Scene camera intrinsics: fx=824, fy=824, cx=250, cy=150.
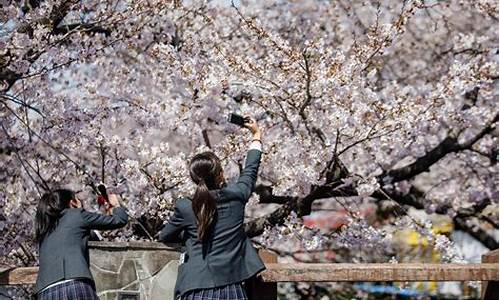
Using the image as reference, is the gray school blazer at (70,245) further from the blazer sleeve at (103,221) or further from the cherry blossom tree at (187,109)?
the cherry blossom tree at (187,109)

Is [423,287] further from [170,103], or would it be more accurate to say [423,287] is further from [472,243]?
[170,103]

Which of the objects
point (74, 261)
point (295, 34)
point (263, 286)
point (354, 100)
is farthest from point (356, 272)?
point (295, 34)

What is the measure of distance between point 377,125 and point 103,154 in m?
2.14

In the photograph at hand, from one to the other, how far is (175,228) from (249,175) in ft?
1.57

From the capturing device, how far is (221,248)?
4191mm

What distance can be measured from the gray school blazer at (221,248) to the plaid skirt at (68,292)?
557 mm

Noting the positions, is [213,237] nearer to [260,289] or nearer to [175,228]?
[175,228]

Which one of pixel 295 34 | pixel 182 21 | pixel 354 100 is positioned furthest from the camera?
pixel 295 34

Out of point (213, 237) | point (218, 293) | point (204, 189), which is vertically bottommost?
point (218, 293)

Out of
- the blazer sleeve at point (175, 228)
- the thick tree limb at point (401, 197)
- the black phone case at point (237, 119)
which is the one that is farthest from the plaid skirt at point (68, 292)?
the thick tree limb at point (401, 197)

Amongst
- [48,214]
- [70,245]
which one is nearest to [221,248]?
[70,245]

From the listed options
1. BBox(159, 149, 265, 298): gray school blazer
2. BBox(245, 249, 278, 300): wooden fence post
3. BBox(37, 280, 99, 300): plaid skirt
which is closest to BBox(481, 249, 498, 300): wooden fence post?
BBox(245, 249, 278, 300): wooden fence post

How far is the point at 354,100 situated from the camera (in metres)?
6.19

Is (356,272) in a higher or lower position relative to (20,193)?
lower
